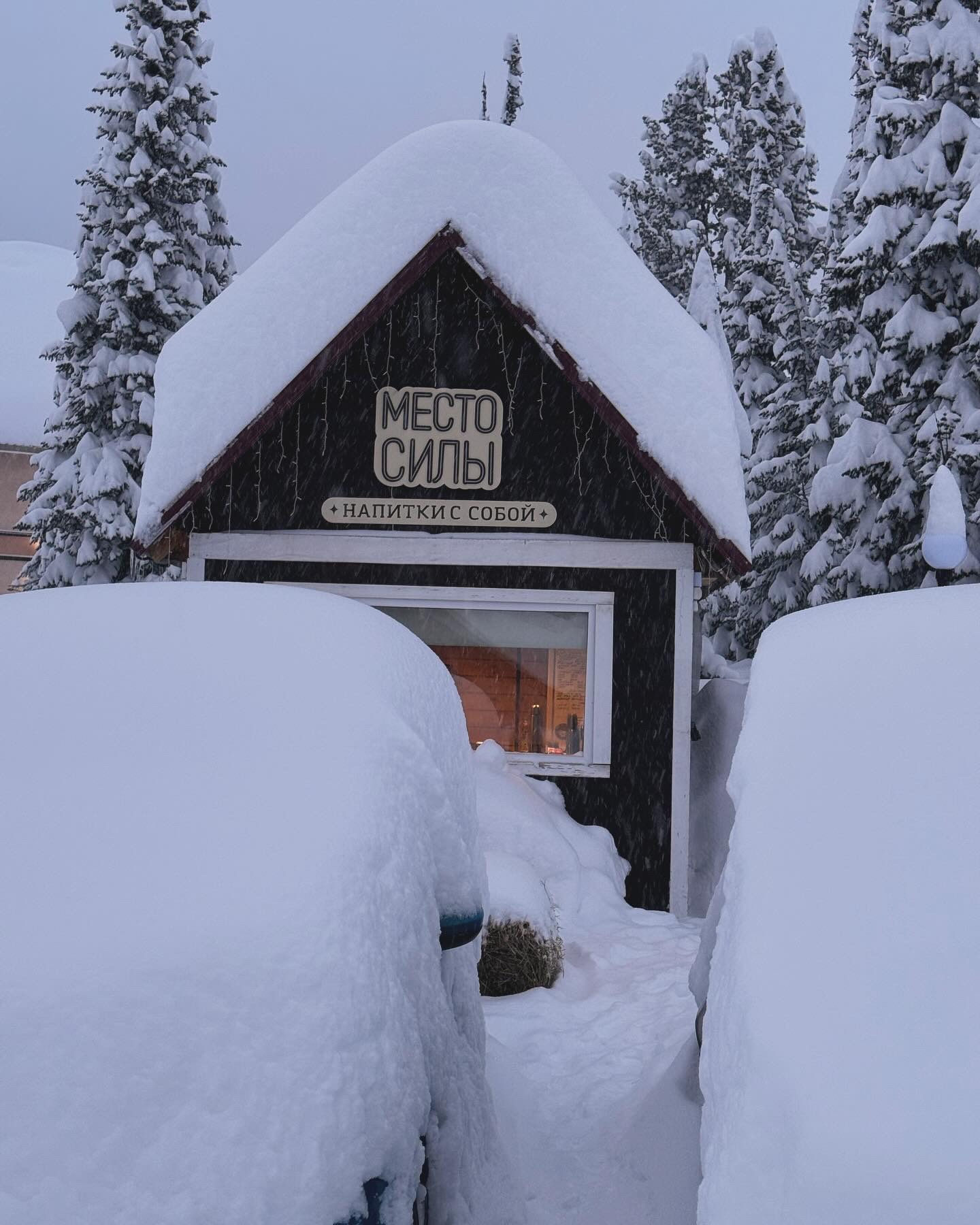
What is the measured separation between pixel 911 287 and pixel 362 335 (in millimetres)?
9104

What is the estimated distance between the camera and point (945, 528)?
28.6 feet

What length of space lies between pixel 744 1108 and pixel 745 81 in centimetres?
3288

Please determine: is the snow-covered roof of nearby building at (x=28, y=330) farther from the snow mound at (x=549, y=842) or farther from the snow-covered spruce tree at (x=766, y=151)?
the snow mound at (x=549, y=842)

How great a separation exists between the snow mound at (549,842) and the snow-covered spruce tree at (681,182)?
25.3 metres

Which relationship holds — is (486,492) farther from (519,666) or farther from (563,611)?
(519,666)

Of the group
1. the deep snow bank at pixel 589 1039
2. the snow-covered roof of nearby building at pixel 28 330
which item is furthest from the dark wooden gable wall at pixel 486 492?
the snow-covered roof of nearby building at pixel 28 330

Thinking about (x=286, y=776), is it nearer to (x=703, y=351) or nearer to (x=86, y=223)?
(x=703, y=351)

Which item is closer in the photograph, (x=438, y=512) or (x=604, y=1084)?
(x=604, y=1084)

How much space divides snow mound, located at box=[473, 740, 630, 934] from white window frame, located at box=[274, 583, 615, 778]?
270mm

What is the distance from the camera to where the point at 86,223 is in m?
18.9

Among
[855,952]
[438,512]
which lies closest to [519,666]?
[438,512]

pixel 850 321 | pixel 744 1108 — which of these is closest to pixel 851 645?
pixel 744 1108

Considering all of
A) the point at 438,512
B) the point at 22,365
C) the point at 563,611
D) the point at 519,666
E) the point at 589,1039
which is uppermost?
the point at 22,365

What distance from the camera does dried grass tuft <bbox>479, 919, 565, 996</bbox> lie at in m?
6.30
